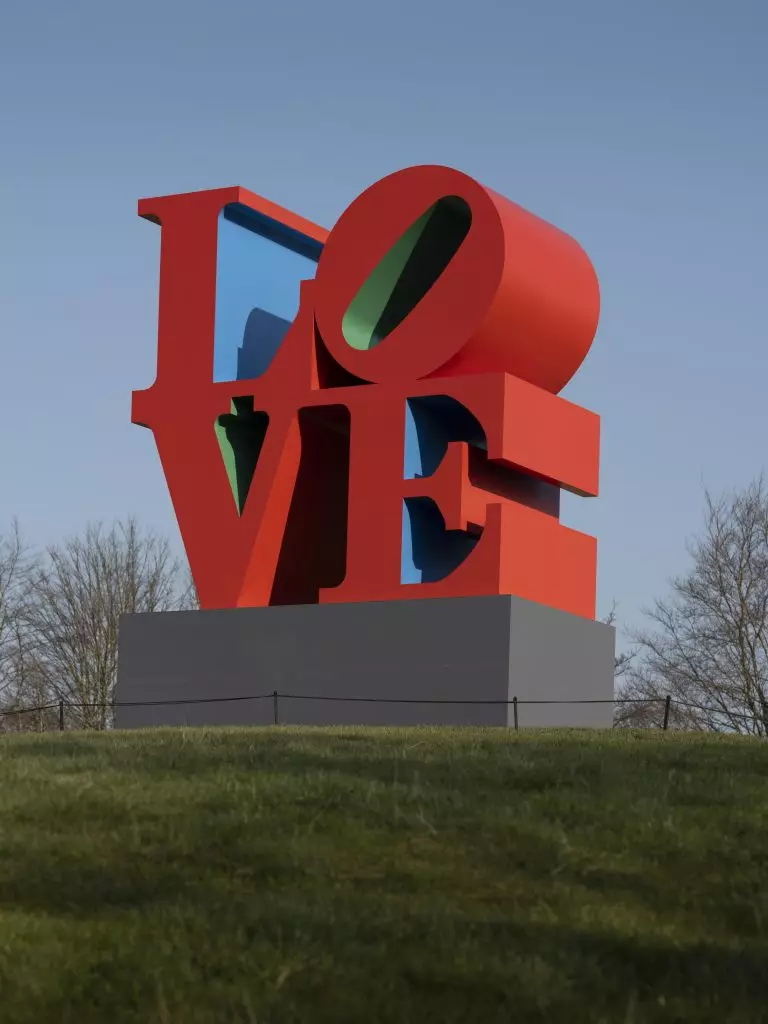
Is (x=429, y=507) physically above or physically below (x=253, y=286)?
below

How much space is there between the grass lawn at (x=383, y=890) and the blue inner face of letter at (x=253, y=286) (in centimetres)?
1236

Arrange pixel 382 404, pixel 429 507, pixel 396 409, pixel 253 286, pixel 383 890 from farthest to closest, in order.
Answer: pixel 253 286 → pixel 429 507 → pixel 382 404 → pixel 396 409 → pixel 383 890

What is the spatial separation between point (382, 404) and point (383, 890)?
14.1 meters

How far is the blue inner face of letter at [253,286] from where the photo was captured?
2469cm

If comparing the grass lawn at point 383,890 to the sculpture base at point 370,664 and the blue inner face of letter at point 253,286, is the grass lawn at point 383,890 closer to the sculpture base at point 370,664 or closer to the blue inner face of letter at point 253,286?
the sculpture base at point 370,664

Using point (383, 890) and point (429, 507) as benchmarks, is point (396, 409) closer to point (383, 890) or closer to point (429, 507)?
point (429, 507)

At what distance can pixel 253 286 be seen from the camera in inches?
1001

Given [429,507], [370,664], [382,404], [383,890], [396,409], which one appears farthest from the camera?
[429,507]

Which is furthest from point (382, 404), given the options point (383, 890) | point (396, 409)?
point (383, 890)

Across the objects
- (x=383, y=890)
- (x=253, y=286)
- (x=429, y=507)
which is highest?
(x=253, y=286)

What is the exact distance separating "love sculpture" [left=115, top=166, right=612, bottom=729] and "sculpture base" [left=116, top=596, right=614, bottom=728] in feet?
0.65

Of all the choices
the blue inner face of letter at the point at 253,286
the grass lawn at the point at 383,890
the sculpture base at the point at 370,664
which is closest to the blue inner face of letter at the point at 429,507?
the sculpture base at the point at 370,664

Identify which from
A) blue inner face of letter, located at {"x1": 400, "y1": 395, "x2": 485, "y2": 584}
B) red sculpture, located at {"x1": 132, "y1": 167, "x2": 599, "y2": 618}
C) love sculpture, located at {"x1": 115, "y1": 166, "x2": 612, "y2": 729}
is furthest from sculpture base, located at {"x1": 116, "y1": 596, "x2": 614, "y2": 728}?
blue inner face of letter, located at {"x1": 400, "y1": 395, "x2": 485, "y2": 584}

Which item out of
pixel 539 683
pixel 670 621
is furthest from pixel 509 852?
pixel 670 621
